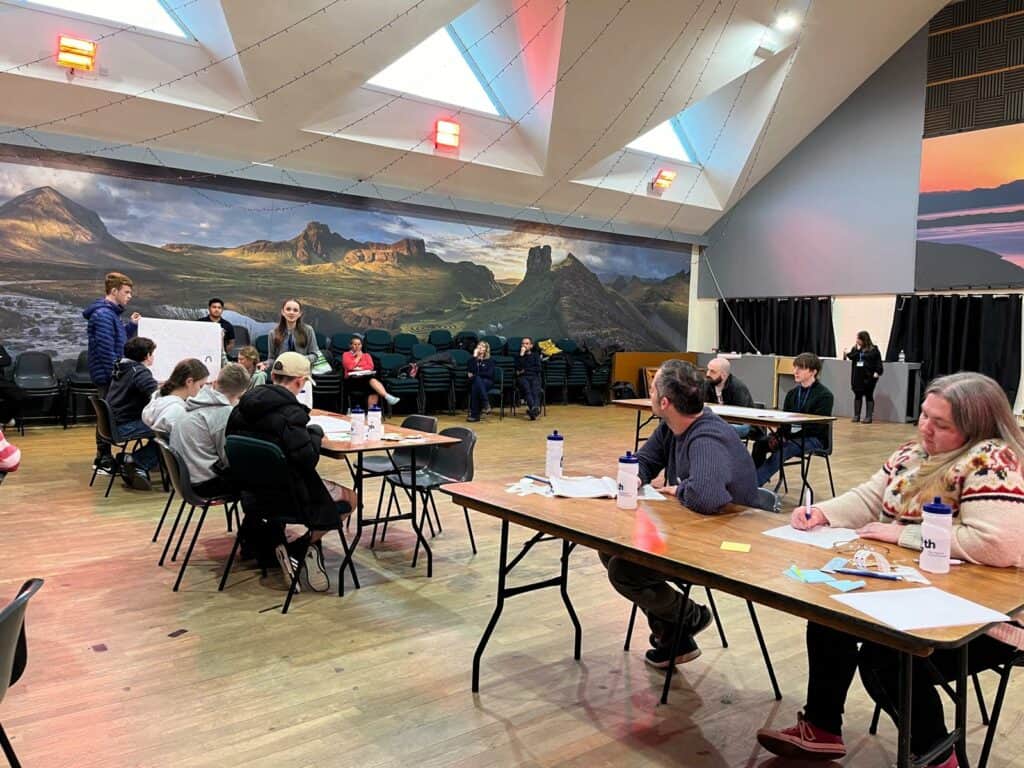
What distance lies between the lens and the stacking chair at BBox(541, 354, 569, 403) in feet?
39.7

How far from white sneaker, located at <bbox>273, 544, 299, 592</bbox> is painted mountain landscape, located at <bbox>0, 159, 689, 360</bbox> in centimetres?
658

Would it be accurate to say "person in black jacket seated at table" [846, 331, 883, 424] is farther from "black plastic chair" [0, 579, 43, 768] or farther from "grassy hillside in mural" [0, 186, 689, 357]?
"black plastic chair" [0, 579, 43, 768]

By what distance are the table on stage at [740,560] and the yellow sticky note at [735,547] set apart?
19 millimetres

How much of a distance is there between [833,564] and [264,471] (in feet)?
7.64

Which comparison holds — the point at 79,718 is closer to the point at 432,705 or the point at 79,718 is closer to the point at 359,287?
the point at 432,705

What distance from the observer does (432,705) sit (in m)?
2.55

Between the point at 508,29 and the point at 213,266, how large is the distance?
16.1 ft

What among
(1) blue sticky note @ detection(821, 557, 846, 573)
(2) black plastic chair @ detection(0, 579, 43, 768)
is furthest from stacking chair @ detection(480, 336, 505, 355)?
(2) black plastic chair @ detection(0, 579, 43, 768)

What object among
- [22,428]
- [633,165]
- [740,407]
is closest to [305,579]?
[740,407]

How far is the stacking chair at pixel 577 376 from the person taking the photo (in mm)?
12594

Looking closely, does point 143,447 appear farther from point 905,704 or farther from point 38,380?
point 905,704

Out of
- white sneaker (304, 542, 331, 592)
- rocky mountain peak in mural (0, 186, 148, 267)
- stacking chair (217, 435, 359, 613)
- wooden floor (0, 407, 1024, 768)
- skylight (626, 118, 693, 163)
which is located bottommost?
wooden floor (0, 407, 1024, 768)

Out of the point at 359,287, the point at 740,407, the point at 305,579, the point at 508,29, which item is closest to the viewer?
the point at 305,579

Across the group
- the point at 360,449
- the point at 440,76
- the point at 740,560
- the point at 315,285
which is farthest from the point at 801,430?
the point at 440,76
